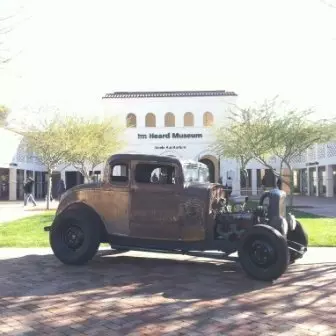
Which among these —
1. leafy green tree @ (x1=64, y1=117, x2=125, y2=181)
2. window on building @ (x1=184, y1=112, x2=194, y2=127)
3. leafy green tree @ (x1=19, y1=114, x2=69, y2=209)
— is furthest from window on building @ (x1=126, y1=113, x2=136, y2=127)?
leafy green tree @ (x1=19, y1=114, x2=69, y2=209)

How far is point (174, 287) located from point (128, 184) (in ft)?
7.38

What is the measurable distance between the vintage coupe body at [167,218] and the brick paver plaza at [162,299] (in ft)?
1.15

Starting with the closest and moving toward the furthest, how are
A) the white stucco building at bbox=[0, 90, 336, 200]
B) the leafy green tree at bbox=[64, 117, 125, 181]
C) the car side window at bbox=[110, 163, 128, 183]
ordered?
the car side window at bbox=[110, 163, 128, 183], the leafy green tree at bbox=[64, 117, 125, 181], the white stucco building at bbox=[0, 90, 336, 200]

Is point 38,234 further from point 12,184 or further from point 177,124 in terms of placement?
point 177,124

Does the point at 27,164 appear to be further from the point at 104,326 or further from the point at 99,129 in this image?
the point at 104,326

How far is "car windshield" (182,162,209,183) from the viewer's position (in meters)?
8.62

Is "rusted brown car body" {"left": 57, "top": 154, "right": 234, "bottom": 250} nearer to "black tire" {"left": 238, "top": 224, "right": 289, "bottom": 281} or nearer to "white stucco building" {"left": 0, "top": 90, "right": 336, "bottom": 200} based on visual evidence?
"black tire" {"left": 238, "top": 224, "right": 289, "bottom": 281}

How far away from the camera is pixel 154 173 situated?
8625mm

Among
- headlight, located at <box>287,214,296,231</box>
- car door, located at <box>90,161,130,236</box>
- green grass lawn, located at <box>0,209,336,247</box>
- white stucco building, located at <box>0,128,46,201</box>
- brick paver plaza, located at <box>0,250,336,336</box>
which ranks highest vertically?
white stucco building, located at <box>0,128,46,201</box>

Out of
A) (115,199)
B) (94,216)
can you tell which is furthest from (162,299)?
(94,216)

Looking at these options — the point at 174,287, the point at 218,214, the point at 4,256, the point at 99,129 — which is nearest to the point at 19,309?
the point at 174,287

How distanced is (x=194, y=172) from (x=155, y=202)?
0.99 metres

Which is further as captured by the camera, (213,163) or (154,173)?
(213,163)

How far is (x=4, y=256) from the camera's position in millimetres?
9859
